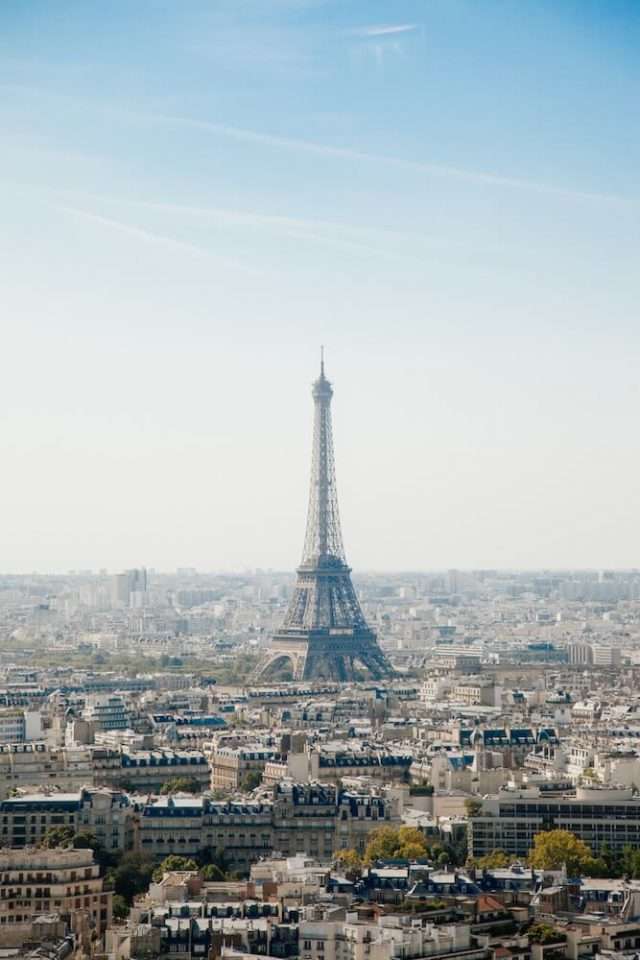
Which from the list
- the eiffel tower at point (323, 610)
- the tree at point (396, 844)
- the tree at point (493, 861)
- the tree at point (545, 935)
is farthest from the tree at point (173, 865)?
the eiffel tower at point (323, 610)

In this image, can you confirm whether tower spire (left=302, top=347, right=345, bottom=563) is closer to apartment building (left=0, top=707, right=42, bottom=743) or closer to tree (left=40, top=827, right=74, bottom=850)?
apartment building (left=0, top=707, right=42, bottom=743)

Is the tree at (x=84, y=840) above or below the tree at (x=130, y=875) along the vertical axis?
above

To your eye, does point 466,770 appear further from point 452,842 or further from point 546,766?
point 452,842

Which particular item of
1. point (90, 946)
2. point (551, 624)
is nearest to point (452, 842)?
point (90, 946)

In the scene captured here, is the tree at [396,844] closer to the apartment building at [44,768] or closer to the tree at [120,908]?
the tree at [120,908]

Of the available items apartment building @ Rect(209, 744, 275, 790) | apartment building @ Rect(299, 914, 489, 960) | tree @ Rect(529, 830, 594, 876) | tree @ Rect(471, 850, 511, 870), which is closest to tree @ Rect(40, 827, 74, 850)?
tree @ Rect(471, 850, 511, 870)

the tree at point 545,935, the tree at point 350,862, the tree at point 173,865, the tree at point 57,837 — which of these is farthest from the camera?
the tree at point 57,837

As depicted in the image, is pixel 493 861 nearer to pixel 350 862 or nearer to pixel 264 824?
pixel 350 862
